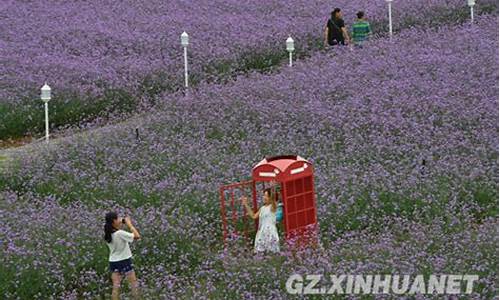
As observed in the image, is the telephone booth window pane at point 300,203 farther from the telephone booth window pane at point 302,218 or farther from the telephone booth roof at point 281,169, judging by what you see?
the telephone booth roof at point 281,169

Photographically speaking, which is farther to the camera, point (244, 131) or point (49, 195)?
point (244, 131)

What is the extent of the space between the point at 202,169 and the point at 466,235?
4828 mm

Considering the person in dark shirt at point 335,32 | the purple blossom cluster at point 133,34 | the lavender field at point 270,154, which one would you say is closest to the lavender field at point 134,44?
the purple blossom cluster at point 133,34

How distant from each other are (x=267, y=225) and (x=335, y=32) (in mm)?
12148

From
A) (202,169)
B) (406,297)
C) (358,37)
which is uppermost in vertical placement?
(358,37)

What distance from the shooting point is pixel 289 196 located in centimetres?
1489

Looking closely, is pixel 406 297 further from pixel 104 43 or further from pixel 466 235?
pixel 104 43

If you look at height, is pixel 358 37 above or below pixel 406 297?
above

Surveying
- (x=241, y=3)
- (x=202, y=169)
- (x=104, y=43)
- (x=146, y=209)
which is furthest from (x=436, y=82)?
(x=241, y=3)

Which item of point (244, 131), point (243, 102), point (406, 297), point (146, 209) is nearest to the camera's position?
point (406, 297)

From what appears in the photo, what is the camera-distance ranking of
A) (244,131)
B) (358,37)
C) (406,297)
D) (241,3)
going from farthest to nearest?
(241,3) → (358,37) → (244,131) → (406,297)

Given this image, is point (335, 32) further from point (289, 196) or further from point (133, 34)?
point (289, 196)

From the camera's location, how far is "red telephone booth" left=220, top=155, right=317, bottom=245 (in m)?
14.8

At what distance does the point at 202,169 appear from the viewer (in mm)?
17453
